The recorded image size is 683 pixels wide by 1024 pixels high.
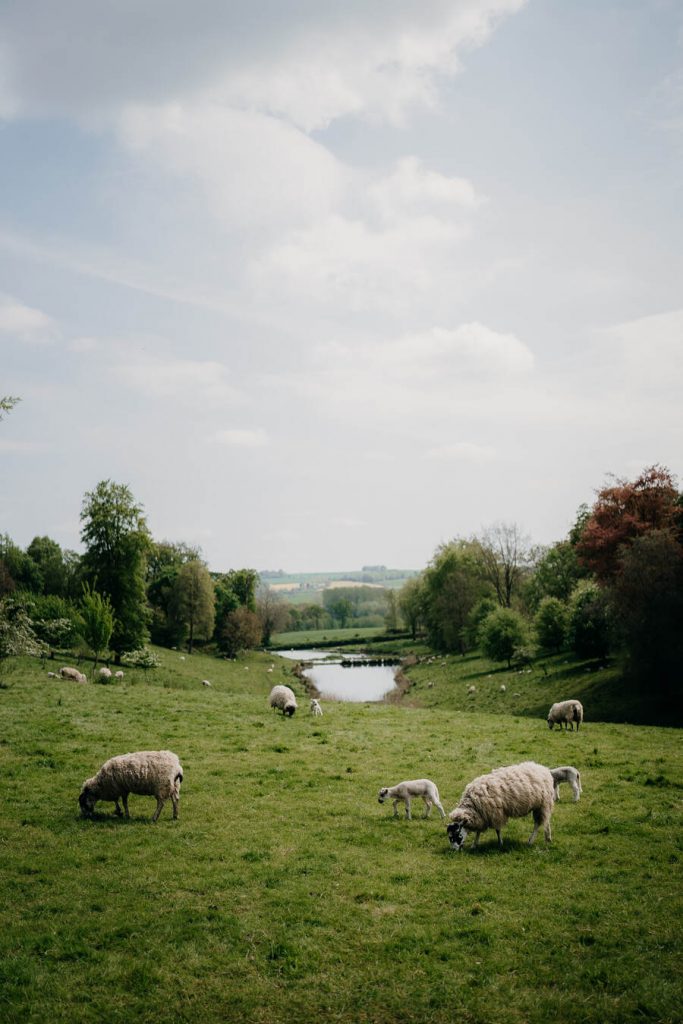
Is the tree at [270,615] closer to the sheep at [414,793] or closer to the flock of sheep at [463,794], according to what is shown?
the flock of sheep at [463,794]

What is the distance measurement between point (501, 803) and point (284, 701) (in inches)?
694

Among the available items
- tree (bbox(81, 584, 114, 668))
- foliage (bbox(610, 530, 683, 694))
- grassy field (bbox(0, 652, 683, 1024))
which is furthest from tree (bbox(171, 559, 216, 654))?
grassy field (bbox(0, 652, 683, 1024))

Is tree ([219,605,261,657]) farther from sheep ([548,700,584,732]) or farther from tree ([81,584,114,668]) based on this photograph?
sheep ([548,700,584,732])

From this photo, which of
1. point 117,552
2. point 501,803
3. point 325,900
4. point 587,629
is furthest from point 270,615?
point 325,900

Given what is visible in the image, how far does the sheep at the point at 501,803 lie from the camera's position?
12.1 meters

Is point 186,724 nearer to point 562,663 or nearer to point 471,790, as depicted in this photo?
point 471,790

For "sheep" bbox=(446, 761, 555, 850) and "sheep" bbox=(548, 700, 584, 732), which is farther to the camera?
"sheep" bbox=(548, 700, 584, 732)

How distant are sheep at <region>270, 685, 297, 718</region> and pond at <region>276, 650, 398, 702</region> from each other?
18.6 meters

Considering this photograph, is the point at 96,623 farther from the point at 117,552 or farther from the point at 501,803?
the point at 501,803

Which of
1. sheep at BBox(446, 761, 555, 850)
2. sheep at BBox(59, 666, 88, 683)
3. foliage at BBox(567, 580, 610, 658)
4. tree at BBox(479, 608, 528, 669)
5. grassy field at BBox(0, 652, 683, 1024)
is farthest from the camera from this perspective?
tree at BBox(479, 608, 528, 669)

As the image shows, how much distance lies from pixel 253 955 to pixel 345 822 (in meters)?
5.33

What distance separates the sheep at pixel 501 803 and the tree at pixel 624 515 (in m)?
26.4

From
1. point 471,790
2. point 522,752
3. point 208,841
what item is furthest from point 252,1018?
point 522,752

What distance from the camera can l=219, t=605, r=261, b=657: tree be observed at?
75.2 metres
